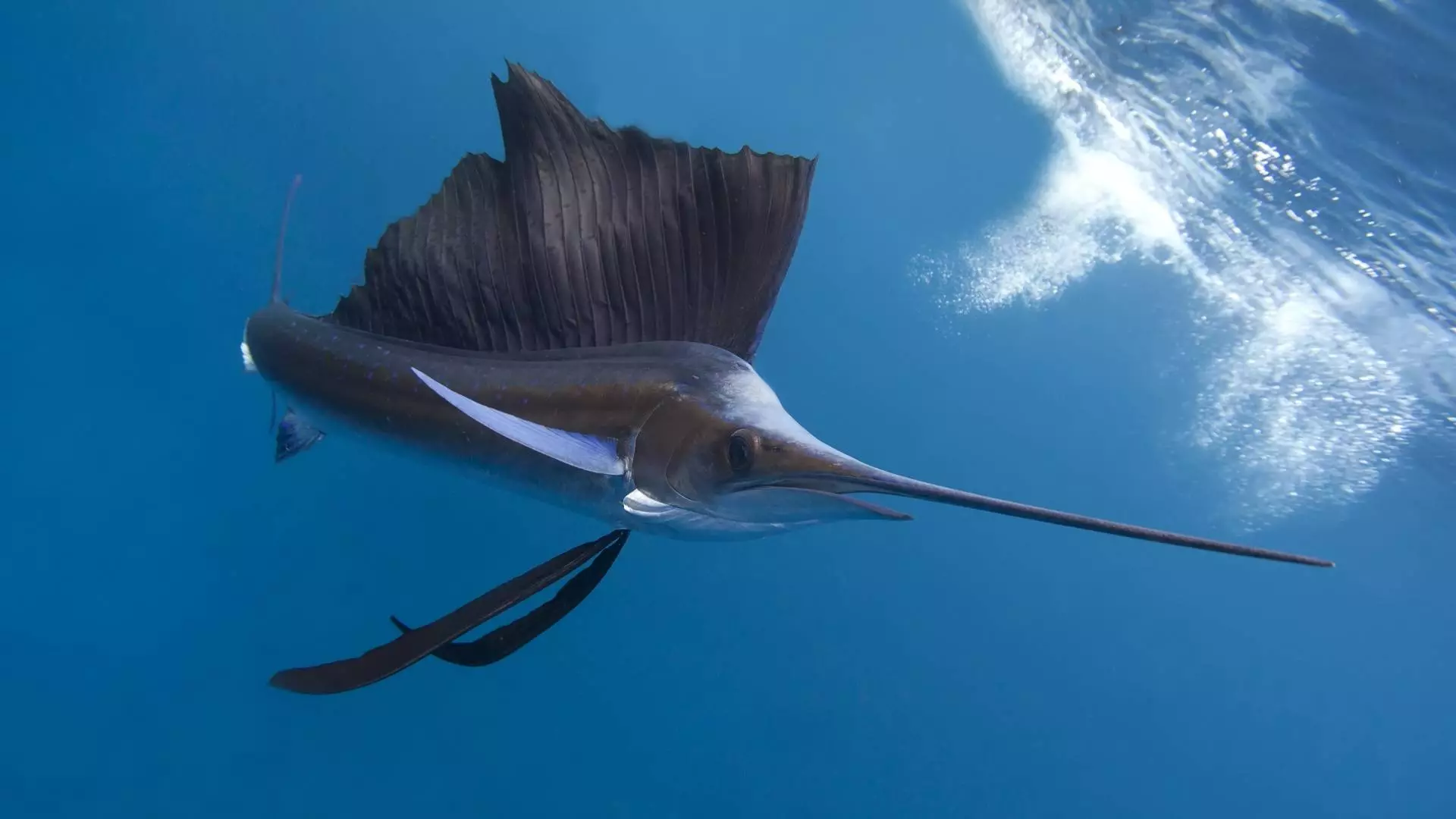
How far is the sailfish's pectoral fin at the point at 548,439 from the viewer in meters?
1.07

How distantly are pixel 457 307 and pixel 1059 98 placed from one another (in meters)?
5.97

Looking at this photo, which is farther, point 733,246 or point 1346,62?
point 1346,62

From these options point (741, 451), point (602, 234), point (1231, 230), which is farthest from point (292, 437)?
point (1231, 230)

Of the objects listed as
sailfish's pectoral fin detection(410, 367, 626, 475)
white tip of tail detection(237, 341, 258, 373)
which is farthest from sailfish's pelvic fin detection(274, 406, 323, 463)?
sailfish's pectoral fin detection(410, 367, 626, 475)

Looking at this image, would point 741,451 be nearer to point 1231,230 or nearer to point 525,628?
point 525,628

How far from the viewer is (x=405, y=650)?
1242mm

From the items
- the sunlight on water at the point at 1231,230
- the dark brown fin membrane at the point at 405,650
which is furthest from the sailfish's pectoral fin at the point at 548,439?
the sunlight on water at the point at 1231,230

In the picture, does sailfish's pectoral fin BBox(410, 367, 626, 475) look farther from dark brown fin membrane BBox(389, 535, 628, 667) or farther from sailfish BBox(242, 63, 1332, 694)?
dark brown fin membrane BBox(389, 535, 628, 667)

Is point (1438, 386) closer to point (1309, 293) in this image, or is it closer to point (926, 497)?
point (1309, 293)

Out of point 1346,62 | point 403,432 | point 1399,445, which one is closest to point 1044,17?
point 1346,62

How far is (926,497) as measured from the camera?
3.02 ft

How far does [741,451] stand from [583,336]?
537 mm

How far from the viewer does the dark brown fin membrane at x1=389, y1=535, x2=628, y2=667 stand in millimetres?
1378

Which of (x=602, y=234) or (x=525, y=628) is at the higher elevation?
(x=602, y=234)
